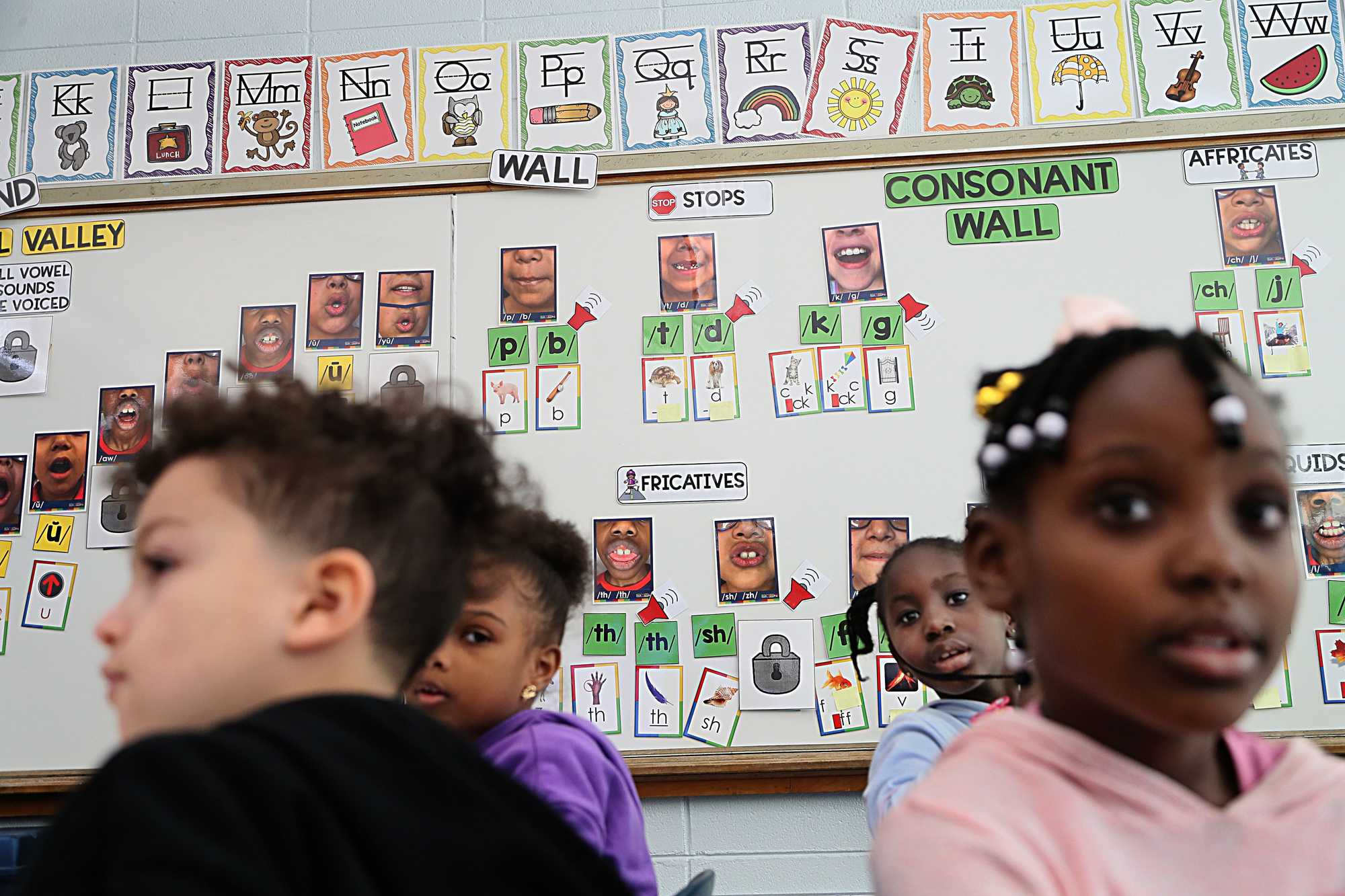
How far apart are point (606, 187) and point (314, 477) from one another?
1.90m

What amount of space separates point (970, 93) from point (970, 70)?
0.19 ft

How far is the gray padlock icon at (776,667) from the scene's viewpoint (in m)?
2.30

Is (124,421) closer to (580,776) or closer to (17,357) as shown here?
(17,357)

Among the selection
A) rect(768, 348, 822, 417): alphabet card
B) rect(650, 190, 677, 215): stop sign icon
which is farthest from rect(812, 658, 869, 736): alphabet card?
rect(650, 190, 677, 215): stop sign icon

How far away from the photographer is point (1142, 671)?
24.2 inches

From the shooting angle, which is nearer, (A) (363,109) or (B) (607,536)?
(B) (607,536)

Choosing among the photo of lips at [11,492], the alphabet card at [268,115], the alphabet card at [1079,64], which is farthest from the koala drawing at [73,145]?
the alphabet card at [1079,64]

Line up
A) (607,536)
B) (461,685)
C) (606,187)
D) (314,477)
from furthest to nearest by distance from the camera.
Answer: (606,187) → (607,536) → (461,685) → (314,477)

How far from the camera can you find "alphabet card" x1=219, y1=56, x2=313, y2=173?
2607 millimetres

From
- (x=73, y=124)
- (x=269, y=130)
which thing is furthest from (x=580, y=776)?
(x=73, y=124)

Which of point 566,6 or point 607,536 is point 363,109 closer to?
point 566,6

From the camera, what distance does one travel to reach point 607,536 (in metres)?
2.38

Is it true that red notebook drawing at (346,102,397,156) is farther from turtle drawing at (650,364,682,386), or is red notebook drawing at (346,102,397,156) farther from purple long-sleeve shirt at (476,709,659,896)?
purple long-sleeve shirt at (476,709,659,896)

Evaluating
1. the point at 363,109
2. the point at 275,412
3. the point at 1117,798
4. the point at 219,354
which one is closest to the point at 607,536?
the point at 219,354
